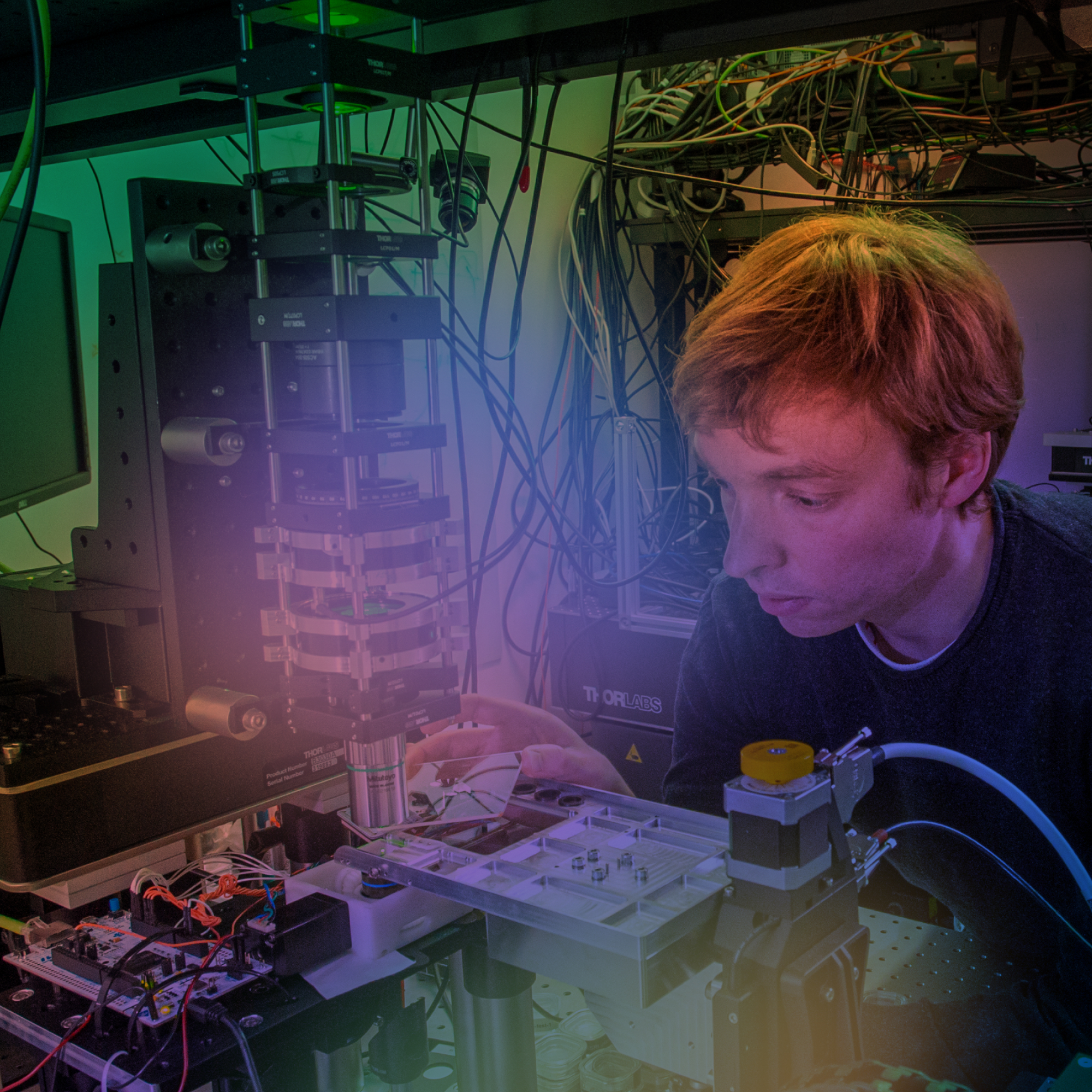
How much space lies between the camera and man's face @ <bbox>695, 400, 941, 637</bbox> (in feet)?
3.00

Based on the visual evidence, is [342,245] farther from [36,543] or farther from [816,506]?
[36,543]

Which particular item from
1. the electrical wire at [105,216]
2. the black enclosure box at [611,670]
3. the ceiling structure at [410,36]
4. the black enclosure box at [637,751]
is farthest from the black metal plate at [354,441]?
the black enclosure box at [637,751]

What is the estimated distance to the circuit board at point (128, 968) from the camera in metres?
0.77

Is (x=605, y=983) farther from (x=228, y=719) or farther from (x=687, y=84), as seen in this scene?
(x=687, y=84)

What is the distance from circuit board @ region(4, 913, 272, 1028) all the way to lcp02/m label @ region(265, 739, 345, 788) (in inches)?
7.5

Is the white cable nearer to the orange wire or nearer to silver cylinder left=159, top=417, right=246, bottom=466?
the orange wire

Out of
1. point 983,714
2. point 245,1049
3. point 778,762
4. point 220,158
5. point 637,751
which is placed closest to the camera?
point 778,762

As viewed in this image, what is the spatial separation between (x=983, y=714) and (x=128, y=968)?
34.2 inches

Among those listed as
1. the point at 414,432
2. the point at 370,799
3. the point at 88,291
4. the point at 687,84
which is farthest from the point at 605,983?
the point at 687,84

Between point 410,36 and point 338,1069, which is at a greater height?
point 410,36

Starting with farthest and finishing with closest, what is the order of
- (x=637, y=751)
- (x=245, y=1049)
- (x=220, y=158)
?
(x=637, y=751) < (x=220, y=158) < (x=245, y=1049)

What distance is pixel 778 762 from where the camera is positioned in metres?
0.61

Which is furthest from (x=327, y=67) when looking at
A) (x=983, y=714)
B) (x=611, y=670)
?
(x=611, y=670)

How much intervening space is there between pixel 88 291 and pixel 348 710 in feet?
3.59
